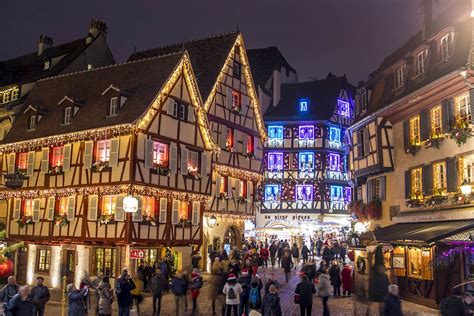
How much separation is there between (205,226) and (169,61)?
11153mm

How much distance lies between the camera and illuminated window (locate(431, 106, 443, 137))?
23391mm

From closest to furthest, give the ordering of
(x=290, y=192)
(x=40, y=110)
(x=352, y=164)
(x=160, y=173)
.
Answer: (x=160, y=173) → (x=352, y=164) → (x=40, y=110) → (x=290, y=192)

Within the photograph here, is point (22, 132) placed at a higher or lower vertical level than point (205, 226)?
higher

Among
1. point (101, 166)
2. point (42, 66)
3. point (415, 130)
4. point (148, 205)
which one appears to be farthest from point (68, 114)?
point (415, 130)

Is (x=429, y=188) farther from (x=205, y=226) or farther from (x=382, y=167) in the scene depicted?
(x=205, y=226)

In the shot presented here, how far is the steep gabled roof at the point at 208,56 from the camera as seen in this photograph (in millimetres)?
36781

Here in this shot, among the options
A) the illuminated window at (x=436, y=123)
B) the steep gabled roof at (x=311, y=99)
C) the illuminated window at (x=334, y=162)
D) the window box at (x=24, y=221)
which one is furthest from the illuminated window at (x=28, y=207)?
the illuminated window at (x=334, y=162)

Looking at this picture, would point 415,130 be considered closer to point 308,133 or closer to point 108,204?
point 108,204

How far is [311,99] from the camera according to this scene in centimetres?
5681

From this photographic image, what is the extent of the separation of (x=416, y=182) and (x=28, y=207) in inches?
878

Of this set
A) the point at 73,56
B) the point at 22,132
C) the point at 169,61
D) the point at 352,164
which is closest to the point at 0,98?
the point at 73,56

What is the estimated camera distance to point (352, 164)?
32281mm

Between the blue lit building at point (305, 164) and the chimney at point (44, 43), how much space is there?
2134 centimetres

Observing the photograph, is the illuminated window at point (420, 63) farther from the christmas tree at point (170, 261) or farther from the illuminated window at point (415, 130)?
the christmas tree at point (170, 261)
